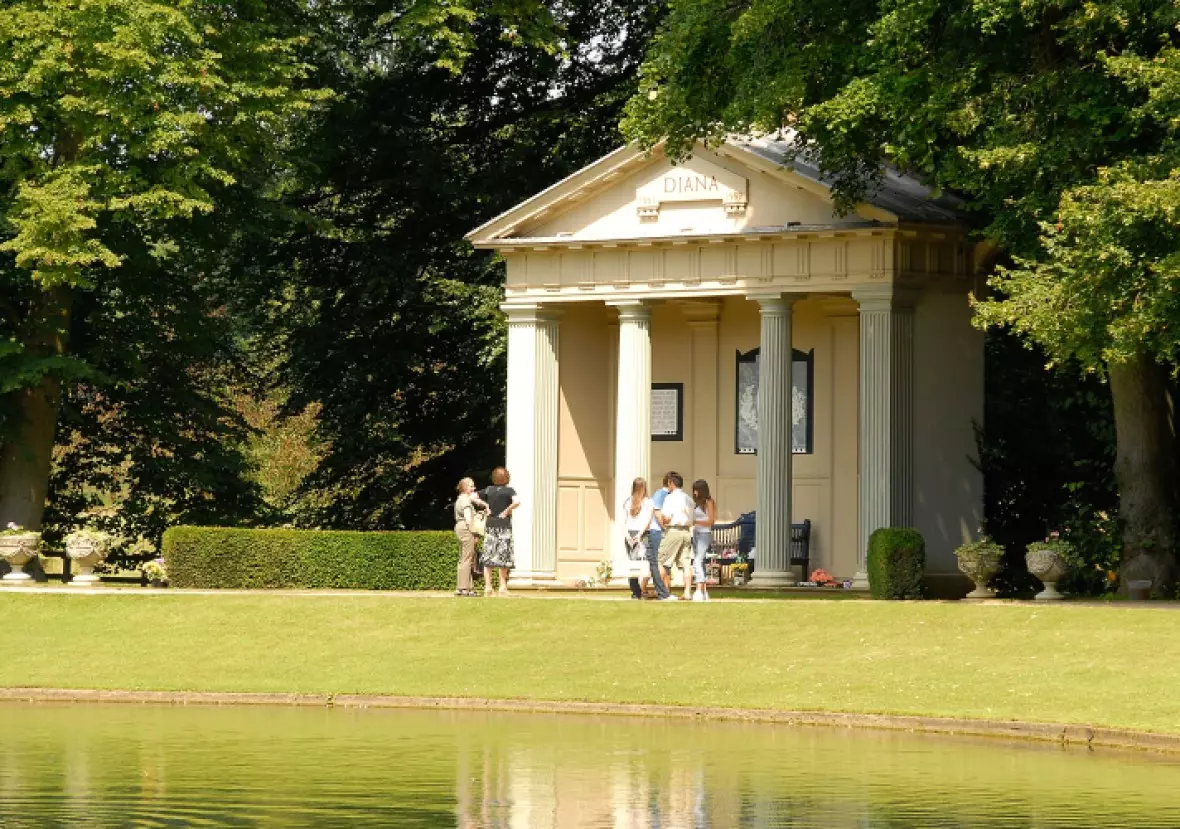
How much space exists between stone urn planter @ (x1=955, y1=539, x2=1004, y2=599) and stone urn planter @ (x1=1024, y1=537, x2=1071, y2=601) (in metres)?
0.61

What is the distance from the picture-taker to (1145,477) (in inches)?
1329

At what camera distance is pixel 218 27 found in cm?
4166

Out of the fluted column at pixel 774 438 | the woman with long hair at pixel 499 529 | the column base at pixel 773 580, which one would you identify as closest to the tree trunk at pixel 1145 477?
the column base at pixel 773 580

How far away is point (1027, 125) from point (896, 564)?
7013 mm

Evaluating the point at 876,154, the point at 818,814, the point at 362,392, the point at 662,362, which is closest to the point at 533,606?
the point at 876,154

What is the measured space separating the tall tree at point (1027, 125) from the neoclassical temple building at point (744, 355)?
1596mm

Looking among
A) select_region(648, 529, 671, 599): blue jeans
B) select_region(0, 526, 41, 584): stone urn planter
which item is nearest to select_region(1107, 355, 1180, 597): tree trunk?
select_region(648, 529, 671, 599): blue jeans

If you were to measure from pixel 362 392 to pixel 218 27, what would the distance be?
10.7 metres

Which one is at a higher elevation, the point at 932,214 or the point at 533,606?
the point at 932,214

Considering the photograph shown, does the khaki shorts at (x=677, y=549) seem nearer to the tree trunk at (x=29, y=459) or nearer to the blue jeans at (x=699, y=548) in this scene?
the blue jeans at (x=699, y=548)

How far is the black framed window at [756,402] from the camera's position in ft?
131

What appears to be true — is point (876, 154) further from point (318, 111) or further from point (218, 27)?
point (318, 111)

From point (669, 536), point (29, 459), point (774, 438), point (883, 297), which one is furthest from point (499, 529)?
point (29, 459)

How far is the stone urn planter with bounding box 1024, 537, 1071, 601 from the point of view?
107ft
